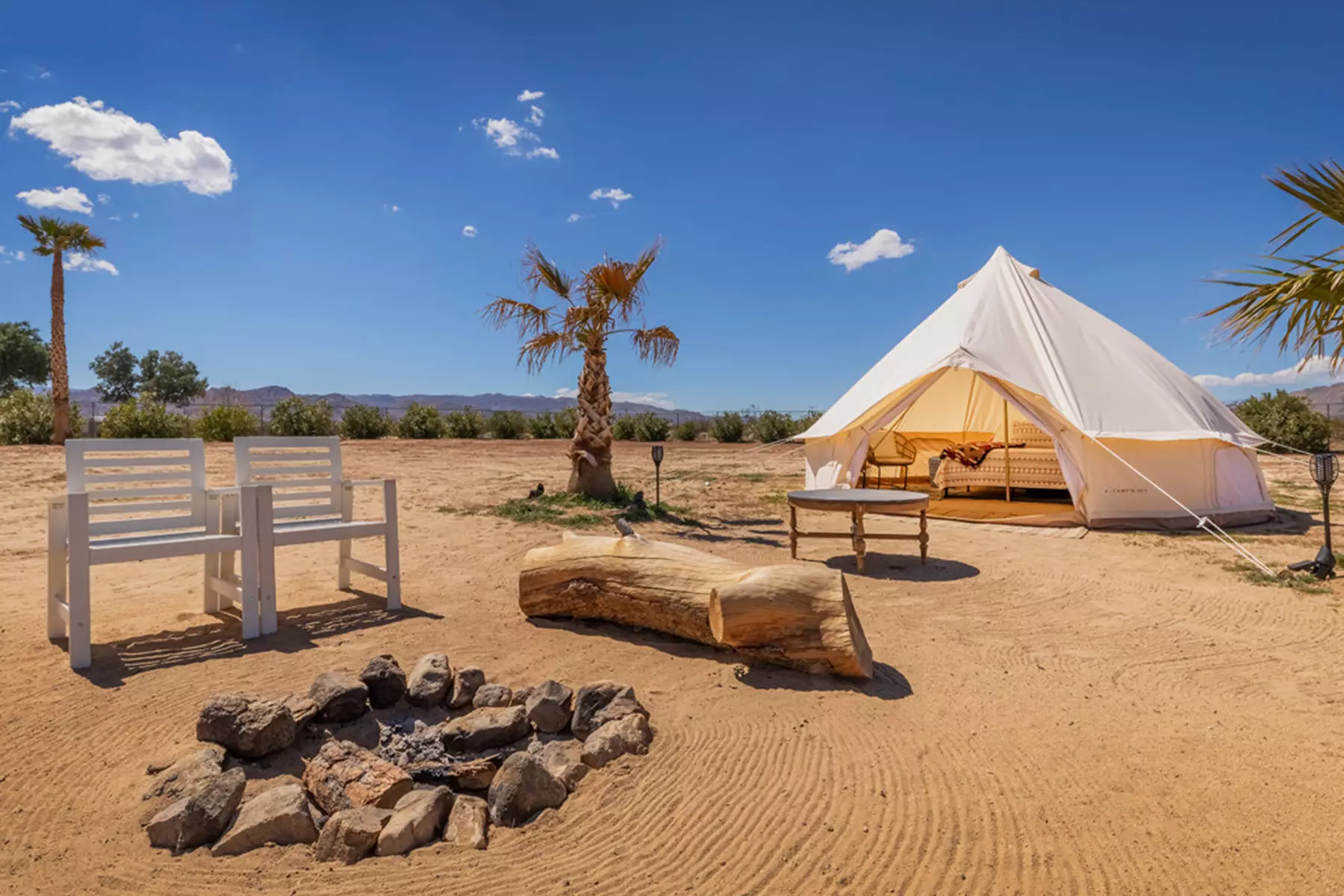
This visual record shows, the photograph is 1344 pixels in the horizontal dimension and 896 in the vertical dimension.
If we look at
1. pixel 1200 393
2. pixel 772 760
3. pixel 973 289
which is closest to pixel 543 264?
pixel 973 289

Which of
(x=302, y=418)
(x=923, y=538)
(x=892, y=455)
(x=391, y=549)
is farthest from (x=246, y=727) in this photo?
(x=302, y=418)

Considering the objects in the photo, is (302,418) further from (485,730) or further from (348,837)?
(348,837)

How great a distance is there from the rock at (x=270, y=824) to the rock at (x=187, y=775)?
218 millimetres

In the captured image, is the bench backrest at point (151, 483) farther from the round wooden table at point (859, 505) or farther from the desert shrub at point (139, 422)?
the desert shrub at point (139, 422)

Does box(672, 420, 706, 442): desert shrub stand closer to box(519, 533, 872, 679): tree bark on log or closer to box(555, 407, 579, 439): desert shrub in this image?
box(555, 407, 579, 439): desert shrub

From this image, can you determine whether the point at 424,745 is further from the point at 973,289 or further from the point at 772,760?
the point at 973,289

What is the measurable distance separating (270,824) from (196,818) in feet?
0.75

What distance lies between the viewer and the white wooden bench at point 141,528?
3730mm

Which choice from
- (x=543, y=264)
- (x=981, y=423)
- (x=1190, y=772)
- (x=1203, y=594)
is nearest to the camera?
(x=1190, y=772)

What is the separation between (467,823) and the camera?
2502 millimetres

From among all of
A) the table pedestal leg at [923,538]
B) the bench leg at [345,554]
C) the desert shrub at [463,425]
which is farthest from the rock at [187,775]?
the desert shrub at [463,425]

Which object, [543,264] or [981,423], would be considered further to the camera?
[981,423]

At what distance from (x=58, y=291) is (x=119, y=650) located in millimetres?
20526

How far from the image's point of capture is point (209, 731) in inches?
116
